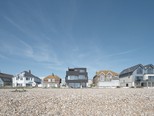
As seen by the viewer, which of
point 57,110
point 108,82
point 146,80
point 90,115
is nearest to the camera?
point 90,115

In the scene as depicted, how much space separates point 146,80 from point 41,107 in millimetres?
60854

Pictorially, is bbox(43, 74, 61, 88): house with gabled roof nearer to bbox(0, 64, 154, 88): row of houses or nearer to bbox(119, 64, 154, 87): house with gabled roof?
bbox(0, 64, 154, 88): row of houses

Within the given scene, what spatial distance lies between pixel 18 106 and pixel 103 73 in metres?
68.4

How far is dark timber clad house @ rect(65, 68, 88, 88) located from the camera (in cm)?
6650

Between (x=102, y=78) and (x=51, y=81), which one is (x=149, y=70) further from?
(x=51, y=81)

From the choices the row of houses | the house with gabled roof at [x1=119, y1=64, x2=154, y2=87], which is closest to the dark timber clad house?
the row of houses

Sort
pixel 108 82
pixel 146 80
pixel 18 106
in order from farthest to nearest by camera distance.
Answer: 1. pixel 108 82
2. pixel 146 80
3. pixel 18 106

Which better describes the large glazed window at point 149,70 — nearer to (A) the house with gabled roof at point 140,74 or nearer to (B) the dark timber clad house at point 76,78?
(A) the house with gabled roof at point 140,74

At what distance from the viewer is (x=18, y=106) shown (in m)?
11.3

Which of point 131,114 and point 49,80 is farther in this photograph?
point 49,80

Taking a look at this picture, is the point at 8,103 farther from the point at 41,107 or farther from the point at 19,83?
the point at 19,83

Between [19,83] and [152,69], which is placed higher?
[152,69]

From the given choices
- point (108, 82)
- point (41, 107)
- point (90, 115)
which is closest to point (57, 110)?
point (41, 107)

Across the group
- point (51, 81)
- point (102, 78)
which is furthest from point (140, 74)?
point (51, 81)
